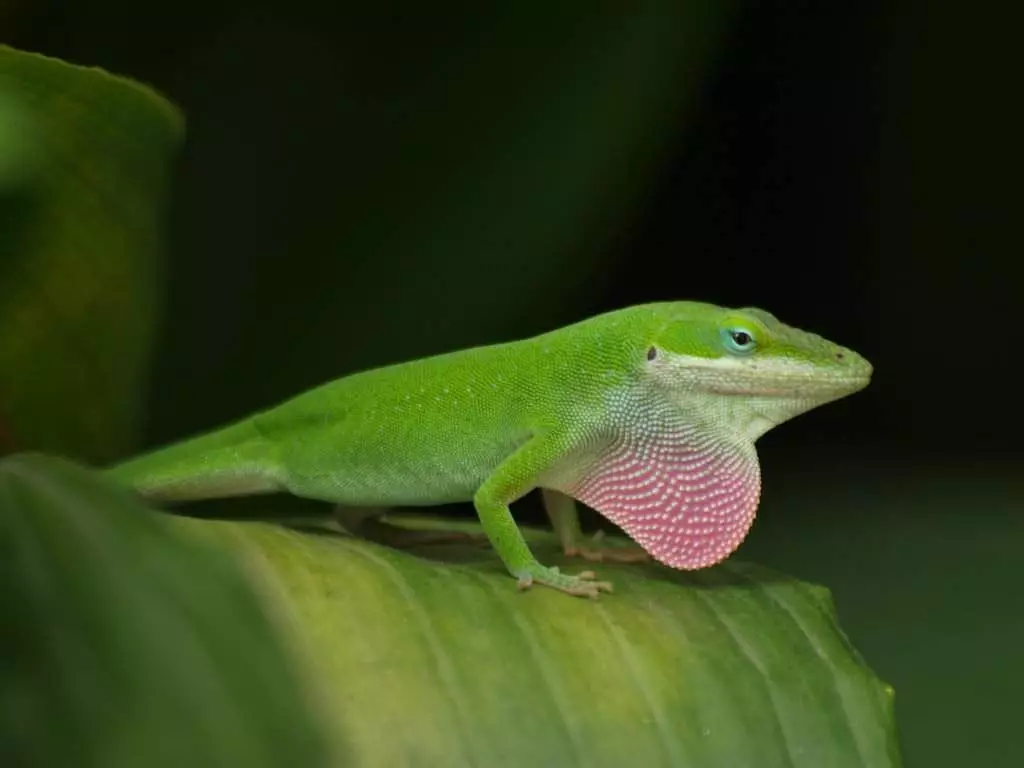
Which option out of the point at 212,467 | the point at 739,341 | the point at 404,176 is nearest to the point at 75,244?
the point at 212,467

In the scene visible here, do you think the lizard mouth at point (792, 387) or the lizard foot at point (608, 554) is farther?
the lizard foot at point (608, 554)

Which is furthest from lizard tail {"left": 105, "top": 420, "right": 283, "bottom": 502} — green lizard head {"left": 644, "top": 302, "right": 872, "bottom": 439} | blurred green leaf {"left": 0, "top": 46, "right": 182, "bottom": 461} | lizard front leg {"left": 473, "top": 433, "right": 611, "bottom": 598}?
green lizard head {"left": 644, "top": 302, "right": 872, "bottom": 439}

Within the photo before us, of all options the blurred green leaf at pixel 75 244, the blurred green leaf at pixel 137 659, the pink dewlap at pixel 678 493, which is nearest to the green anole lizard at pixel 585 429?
the pink dewlap at pixel 678 493

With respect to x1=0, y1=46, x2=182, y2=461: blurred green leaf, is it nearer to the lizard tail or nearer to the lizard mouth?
the lizard tail

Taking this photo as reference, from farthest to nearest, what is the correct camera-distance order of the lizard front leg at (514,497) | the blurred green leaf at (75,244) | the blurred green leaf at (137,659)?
1. the lizard front leg at (514,497)
2. the blurred green leaf at (75,244)
3. the blurred green leaf at (137,659)

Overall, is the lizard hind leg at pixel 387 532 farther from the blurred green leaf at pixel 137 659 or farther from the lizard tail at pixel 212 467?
the blurred green leaf at pixel 137 659
